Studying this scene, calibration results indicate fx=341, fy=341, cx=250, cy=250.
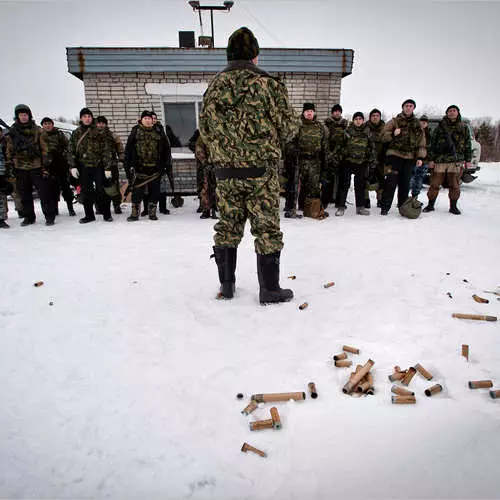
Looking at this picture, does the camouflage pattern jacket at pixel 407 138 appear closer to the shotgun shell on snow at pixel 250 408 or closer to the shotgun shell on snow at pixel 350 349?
the shotgun shell on snow at pixel 350 349

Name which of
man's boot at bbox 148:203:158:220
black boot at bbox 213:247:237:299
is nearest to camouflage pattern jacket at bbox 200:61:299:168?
black boot at bbox 213:247:237:299

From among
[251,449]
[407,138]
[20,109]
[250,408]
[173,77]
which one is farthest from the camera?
[173,77]

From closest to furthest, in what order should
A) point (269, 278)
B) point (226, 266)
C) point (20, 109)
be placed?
point (269, 278) < point (226, 266) < point (20, 109)

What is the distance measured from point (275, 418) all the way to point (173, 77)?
8.60 meters

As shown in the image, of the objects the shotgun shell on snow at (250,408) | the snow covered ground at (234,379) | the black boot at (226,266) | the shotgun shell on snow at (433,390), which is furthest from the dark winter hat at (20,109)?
the shotgun shell on snow at (433,390)

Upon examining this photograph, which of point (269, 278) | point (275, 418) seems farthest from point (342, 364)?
point (269, 278)

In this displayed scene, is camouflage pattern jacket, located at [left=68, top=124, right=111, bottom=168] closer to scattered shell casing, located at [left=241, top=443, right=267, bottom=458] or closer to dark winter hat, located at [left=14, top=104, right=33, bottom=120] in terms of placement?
dark winter hat, located at [left=14, top=104, right=33, bottom=120]

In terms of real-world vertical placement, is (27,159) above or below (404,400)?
above

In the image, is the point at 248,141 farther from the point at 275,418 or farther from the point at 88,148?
the point at 88,148

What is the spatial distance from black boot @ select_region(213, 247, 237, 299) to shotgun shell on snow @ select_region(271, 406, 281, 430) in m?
1.48

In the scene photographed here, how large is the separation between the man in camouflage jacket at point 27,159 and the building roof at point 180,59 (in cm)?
292

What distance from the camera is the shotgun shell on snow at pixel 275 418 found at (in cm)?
171

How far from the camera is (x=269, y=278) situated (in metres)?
3.00

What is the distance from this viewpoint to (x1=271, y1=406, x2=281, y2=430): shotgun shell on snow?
5.59 ft
